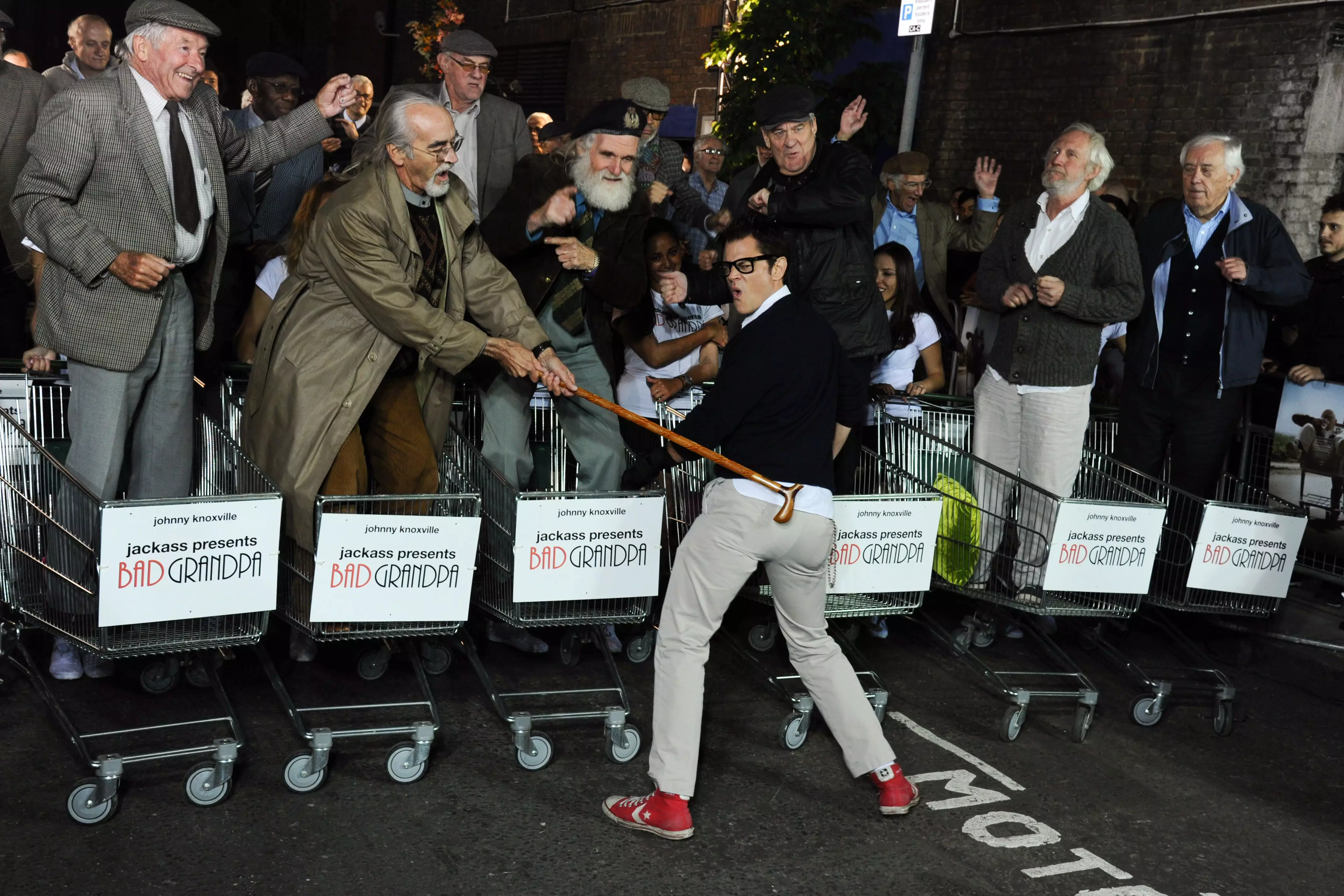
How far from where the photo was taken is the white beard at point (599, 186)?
5.21 m

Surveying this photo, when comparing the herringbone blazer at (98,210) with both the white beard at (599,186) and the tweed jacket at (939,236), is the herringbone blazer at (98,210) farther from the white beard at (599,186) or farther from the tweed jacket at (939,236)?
the tweed jacket at (939,236)

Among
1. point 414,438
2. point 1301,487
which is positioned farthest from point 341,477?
point 1301,487

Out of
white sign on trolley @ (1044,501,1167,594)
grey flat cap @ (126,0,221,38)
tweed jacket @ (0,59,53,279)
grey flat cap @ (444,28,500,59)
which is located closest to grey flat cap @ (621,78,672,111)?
grey flat cap @ (444,28,500,59)

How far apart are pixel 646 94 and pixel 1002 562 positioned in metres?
2.94

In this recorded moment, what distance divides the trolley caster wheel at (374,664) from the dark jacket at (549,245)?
1.46 m

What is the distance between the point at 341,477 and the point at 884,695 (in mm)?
2128

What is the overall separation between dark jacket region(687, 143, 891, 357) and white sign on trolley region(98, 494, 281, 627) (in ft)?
6.69

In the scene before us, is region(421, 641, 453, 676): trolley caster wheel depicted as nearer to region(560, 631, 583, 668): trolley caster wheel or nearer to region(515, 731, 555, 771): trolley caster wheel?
region(560, 631, 583, 668): trolley caster wheel

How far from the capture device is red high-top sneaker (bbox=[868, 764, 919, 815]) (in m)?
4.39

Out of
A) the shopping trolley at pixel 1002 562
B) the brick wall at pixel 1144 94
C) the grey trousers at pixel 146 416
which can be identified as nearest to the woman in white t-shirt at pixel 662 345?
the shopping trolley at pixel 1002 562

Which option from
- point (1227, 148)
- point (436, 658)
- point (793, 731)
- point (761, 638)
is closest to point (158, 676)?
point (436, 658)

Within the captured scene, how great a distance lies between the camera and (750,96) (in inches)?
495

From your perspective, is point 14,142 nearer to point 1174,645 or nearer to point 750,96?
point 1174,645

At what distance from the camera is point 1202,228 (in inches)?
246
